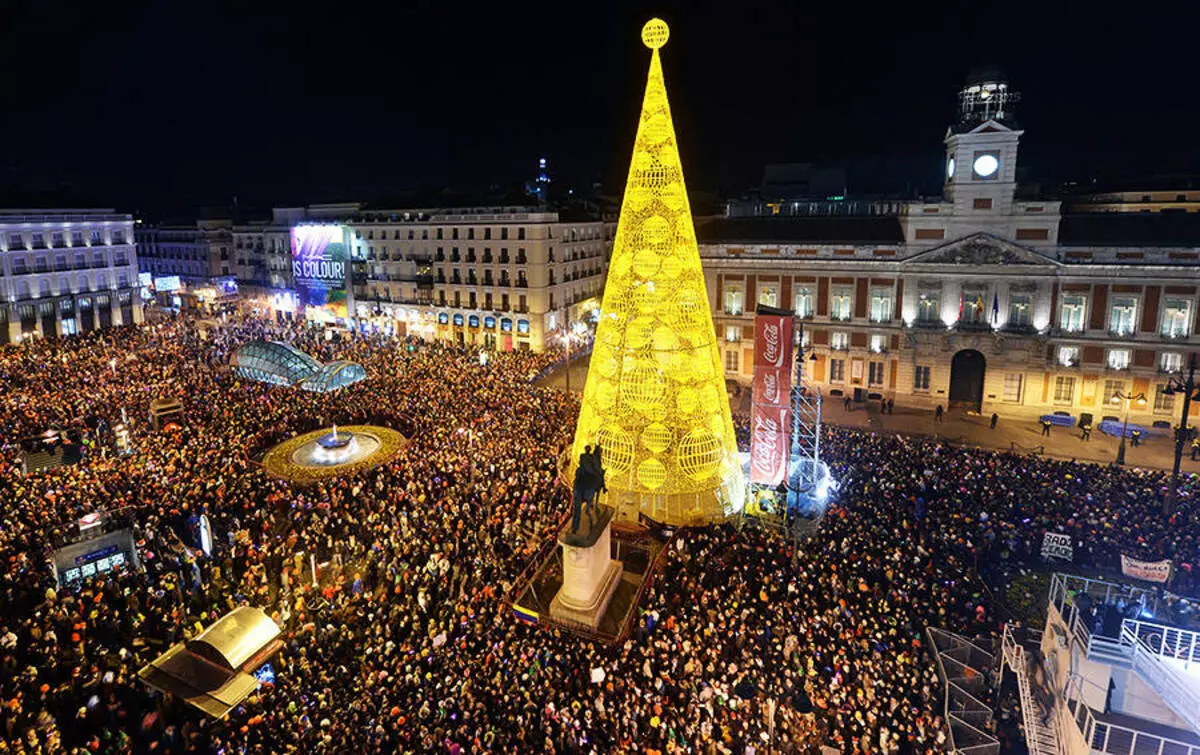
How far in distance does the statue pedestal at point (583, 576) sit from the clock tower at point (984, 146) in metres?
36.3

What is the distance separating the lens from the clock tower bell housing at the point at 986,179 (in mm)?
40125

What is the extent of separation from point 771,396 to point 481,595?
485 inches

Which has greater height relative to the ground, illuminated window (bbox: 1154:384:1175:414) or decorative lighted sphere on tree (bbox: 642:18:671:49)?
Answer: decorative lighted sphere on tree (bbox: 642:18:671:49)

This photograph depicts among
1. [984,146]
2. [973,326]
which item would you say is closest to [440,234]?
[984,146]

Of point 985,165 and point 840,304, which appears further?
point 840,304

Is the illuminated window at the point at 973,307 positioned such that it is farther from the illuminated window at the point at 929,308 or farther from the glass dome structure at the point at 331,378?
the glass dome structure at the point at 331,378

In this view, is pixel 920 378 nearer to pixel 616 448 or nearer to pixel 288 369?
pixel 616 448

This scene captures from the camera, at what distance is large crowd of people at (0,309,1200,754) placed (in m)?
14.4

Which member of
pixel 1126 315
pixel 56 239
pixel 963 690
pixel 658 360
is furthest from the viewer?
pixel 56 239

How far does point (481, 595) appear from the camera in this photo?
19.1 meters

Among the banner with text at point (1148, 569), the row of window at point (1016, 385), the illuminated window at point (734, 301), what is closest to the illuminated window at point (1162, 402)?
the row of window at point (1016, 385)

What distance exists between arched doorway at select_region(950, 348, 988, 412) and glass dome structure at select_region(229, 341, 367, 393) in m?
40.2

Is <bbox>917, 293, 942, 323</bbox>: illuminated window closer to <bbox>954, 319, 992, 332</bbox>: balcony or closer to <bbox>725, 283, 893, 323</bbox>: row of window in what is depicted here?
<bbox>954, 319, 992, 332</bbox>: balcony

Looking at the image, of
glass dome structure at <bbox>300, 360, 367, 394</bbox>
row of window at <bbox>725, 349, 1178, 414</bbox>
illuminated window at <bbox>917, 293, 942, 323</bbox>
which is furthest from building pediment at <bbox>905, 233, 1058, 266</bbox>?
glass dome structure at <bbox>300, 360, 367, 394</bbox>
